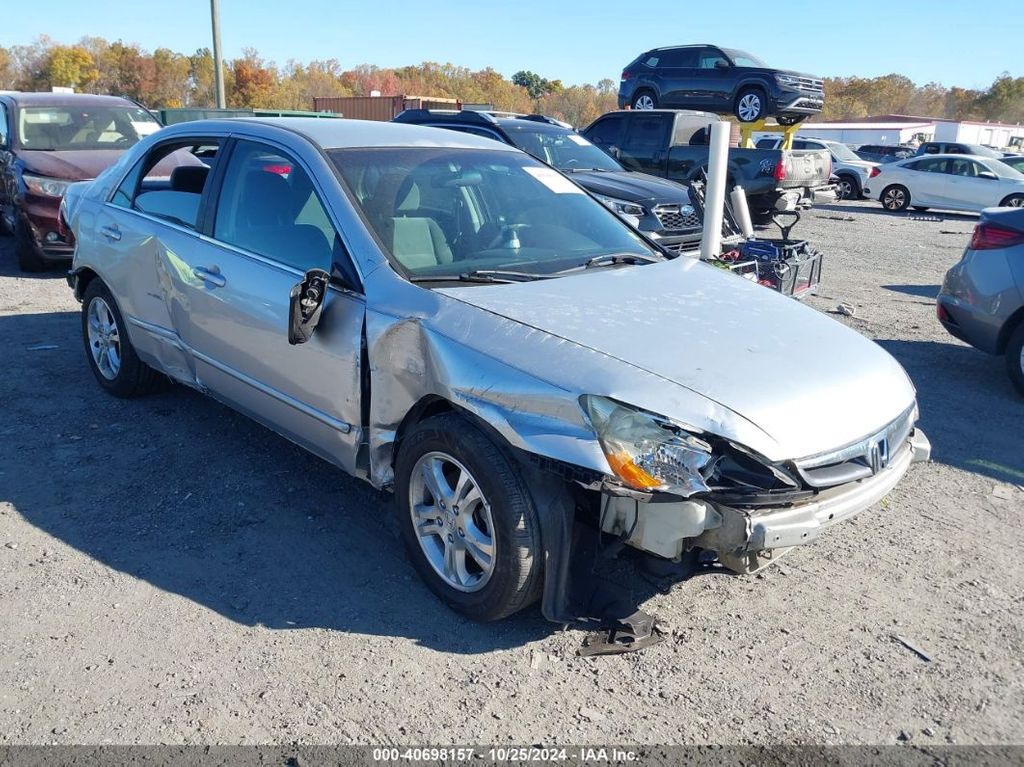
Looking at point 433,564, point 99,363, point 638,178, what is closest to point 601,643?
point 433,564

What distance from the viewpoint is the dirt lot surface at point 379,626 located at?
2.71 metres

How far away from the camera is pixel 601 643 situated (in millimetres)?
3088

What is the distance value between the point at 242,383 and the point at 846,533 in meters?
2.92

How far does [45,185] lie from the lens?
8773 millimetres

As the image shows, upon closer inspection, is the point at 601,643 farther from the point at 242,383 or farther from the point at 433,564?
the point at 242,383

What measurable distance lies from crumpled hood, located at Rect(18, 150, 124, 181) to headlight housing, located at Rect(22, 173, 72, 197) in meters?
0.06

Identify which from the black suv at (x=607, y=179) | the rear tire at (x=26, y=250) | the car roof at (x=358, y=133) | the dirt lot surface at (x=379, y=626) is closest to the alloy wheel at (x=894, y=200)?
the black suv at (x=607, y=179)

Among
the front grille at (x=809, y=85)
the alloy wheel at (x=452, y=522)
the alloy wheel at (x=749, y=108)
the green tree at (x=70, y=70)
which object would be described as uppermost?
the green tree at (x=70, y=70)

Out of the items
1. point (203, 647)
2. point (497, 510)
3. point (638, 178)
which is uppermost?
point (638, 178)

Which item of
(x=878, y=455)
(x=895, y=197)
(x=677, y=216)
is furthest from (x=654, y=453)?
(x=895, y=197)

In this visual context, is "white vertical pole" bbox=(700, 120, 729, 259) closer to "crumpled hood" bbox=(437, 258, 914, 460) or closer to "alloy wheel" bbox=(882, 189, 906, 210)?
"crumpled hood" bbox=(437, 258, 914, 460)

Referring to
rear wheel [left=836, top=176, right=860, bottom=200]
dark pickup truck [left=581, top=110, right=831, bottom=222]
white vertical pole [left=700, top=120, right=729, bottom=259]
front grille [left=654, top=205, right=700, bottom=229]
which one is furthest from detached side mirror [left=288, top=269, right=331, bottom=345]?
rear wheel [left=836, top=176, right=860, bottom=200]

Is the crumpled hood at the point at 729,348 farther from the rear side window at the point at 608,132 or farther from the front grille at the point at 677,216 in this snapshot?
the rear side window at the point at 608,132

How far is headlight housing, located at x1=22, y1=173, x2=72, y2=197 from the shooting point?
8.73m
